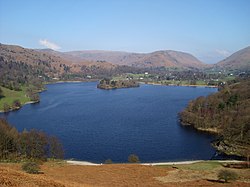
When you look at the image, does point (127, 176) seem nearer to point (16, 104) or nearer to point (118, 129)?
point (118, 129)

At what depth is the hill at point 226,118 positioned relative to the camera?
60125mm

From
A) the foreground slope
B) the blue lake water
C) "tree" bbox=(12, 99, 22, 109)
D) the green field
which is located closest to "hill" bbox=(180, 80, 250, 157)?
the blue lake water

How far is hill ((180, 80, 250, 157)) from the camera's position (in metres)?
60.1

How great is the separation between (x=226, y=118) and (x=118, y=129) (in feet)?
84.4

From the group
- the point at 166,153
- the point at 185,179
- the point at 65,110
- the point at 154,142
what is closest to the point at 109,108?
the point at 65,110

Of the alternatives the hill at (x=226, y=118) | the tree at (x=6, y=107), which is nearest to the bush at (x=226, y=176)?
the hill at (x=226, y=118)

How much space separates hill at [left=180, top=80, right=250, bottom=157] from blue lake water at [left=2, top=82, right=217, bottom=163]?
11.7ft

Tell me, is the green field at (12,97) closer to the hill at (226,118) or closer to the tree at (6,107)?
the tree at (6,107)

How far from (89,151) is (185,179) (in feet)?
117

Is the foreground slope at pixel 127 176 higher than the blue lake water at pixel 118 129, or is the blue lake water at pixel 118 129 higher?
the foreground slope at pixel 127 176

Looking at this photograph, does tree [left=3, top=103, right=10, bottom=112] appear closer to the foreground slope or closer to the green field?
the green field

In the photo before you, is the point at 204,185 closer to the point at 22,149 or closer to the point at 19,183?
the point at 19,183

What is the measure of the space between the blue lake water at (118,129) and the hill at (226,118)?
140 inches

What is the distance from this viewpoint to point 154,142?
65500mm
